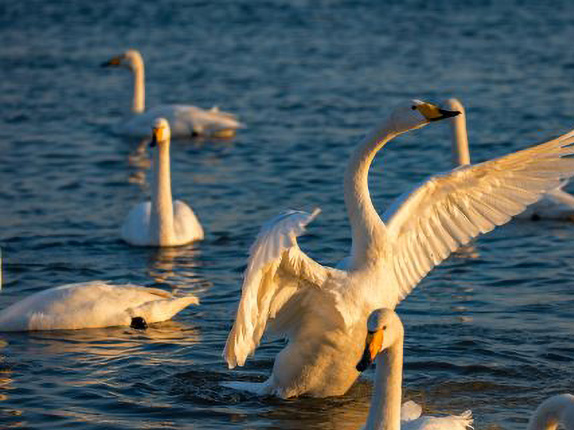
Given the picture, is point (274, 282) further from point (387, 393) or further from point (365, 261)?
point (387, 393)

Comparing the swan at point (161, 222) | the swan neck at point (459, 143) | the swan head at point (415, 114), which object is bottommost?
the swan at point (161, 222)

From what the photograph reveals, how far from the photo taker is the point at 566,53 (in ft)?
75.4

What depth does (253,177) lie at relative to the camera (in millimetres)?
15906

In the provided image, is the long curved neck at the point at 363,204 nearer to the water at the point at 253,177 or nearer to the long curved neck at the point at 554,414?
the water at the point at 253,177

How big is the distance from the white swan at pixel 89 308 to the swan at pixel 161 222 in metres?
2.71

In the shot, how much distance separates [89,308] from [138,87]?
11.1 meters

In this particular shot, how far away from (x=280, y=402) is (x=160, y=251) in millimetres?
4622

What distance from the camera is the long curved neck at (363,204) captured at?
798cm

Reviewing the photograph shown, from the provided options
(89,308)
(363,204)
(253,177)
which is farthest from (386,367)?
(253,177)

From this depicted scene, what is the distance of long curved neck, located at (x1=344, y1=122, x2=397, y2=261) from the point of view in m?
7.98

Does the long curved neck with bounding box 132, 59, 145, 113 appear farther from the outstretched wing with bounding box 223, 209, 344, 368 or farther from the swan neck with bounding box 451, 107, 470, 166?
the outstretched wing with bounding box 223, 209, 344, 368

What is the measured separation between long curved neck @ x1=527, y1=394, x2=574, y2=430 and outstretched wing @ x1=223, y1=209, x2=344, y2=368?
148 cm

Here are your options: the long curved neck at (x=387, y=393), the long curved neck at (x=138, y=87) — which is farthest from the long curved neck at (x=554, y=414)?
the long curved neck at (x=138, y=87)

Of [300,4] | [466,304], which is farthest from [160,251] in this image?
[300,4]
